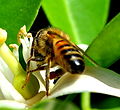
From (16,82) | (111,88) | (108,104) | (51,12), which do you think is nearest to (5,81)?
(16,82)

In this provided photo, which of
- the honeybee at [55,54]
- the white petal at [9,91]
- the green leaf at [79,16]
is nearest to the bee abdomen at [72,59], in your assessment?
the honeybee at [55,54]

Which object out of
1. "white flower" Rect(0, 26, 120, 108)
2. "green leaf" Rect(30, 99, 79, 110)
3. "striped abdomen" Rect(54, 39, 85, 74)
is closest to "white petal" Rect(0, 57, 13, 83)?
"white flower" Rect(0, 26, 120, 108)

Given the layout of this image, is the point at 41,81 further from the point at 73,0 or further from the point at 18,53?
the point at 73,0

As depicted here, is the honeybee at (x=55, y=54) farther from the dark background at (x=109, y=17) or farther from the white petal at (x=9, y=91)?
the dark background at (x=109, y=17)

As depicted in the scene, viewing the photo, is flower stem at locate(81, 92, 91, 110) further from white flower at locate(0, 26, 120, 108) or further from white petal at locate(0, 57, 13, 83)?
white petal at locate(0, 57, 13, 83)

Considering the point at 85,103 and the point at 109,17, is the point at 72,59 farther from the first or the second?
the point at 109,17

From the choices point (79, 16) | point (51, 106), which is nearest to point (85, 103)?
point (51, 106)

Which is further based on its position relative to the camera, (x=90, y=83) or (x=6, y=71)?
(x=6, y=71)
